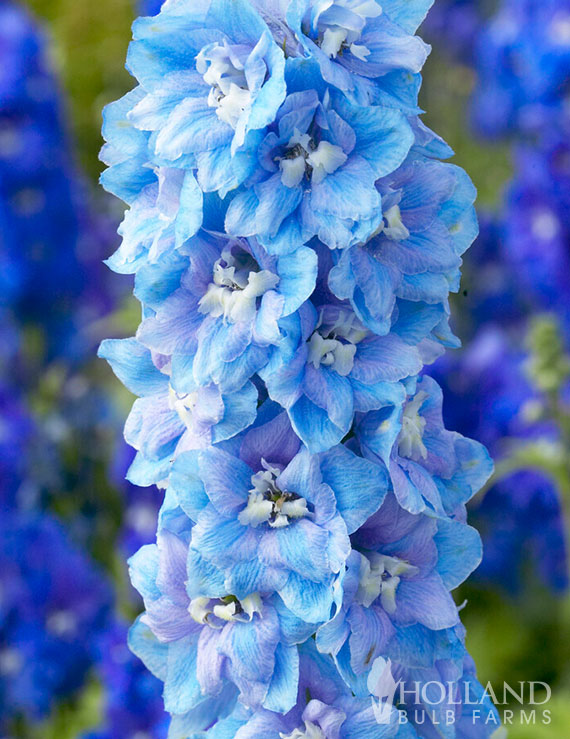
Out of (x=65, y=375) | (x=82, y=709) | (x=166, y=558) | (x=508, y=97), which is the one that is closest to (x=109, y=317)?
(x=65, y=375)

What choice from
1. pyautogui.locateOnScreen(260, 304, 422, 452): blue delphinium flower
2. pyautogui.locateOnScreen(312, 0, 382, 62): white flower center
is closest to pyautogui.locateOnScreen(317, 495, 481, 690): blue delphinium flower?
pyautogui.locateOnScreen(260, 304, 422, 452): blue delphinium flower

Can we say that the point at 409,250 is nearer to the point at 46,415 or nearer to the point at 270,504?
the point at 270,504

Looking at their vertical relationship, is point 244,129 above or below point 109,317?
above

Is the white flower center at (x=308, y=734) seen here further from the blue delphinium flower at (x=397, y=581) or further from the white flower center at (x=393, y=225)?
the white flower center at (x=393, y=225)

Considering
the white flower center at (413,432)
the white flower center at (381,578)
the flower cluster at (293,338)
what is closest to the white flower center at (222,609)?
the flower cluster at (293,338)

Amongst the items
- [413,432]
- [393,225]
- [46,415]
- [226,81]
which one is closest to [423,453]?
[413,432]

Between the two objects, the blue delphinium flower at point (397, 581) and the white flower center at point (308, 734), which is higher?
the blue delphinium flower at point (397, 581)

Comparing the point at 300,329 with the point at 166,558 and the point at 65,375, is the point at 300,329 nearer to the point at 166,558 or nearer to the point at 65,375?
the point at 166,558
